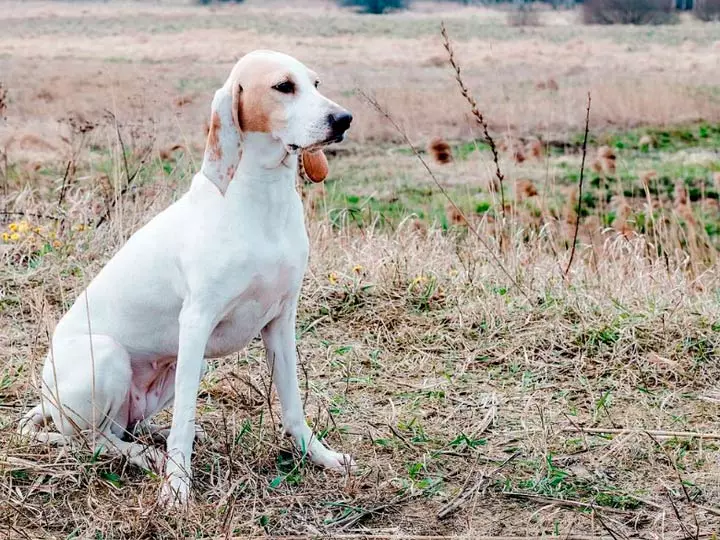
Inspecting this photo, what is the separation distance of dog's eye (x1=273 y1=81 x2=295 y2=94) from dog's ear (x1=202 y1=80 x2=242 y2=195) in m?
A: 0.11

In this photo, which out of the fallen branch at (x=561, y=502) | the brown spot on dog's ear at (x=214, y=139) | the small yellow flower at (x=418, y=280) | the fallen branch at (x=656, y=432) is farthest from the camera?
the small yellow flower at (x=418, y=280)

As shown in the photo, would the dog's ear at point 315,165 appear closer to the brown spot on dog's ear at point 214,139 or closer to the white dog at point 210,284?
the white dog at point 210,284

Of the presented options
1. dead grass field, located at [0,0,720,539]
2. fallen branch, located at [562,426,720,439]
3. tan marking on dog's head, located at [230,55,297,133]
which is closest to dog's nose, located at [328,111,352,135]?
tan marking on dog's head, located at [230,55,297,133]

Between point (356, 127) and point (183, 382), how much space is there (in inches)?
398

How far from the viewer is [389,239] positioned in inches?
213

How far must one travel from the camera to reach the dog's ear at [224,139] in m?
2.81

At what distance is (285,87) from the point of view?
2773 millimetres

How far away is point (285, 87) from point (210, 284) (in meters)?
A: 0.60

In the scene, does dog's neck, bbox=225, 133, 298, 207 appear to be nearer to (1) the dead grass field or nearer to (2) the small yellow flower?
(1) the dead grass field

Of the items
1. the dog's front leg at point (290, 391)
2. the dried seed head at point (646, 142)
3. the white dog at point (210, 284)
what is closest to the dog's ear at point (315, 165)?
the white dog at point (210, 284)

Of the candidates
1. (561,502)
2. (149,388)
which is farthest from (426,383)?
(149,388)

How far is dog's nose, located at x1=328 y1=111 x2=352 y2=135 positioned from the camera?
8.88 feet

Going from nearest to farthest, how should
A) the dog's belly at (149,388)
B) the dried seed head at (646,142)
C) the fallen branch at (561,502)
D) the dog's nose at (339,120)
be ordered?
1. the dog's nose at (339,120)
2. the fallen branch at (561,502)
3. the dog's belly at (149,388)
4. the dried seed head at (646,142)

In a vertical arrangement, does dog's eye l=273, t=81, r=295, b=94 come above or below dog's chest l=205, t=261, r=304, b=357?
above
